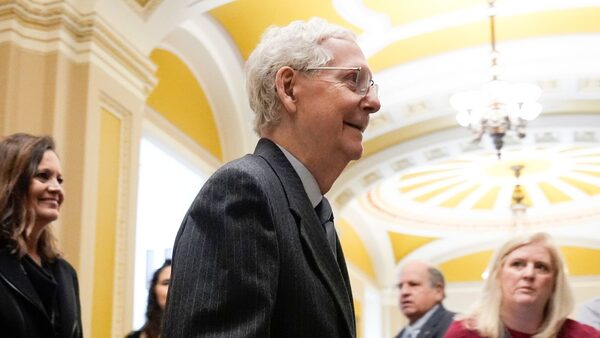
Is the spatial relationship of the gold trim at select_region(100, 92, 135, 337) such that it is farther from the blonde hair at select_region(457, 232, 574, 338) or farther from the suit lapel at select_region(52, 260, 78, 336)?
the blonde hair at select_region(457, 232, 574, 338)

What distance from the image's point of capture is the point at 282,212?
1.60 metres

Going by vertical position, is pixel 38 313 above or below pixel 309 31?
below

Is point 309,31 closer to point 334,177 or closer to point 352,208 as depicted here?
point 334,177

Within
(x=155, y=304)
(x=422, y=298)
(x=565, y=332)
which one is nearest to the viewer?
(x=565, y=332)

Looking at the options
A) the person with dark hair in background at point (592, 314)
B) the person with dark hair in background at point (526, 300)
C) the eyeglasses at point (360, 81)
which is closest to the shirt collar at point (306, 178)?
the eyeglasses at point (360, 81)

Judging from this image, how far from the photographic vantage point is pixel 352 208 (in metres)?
16.9

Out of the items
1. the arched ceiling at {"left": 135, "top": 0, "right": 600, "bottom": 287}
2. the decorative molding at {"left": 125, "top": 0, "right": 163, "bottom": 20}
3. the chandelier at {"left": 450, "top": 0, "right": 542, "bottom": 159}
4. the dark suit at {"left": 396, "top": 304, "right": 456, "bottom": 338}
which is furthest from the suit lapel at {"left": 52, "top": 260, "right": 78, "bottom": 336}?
the chandelier at {"left": 450, "top": 0, "right": 542, "bottom": 159}

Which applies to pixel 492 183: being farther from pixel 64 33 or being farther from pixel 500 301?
pixel 500 301

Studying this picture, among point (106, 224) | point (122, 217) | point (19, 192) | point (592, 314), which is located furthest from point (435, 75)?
point (19, 192)

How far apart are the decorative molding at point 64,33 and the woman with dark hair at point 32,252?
10.9 ft

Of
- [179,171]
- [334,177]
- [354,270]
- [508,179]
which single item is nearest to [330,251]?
[334,177]

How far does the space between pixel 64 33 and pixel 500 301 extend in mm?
4103

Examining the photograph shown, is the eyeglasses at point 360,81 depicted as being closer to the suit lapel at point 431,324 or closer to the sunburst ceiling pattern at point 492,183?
the suit lapel at point 431,324

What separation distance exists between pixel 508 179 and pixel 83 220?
1175 centimetres
